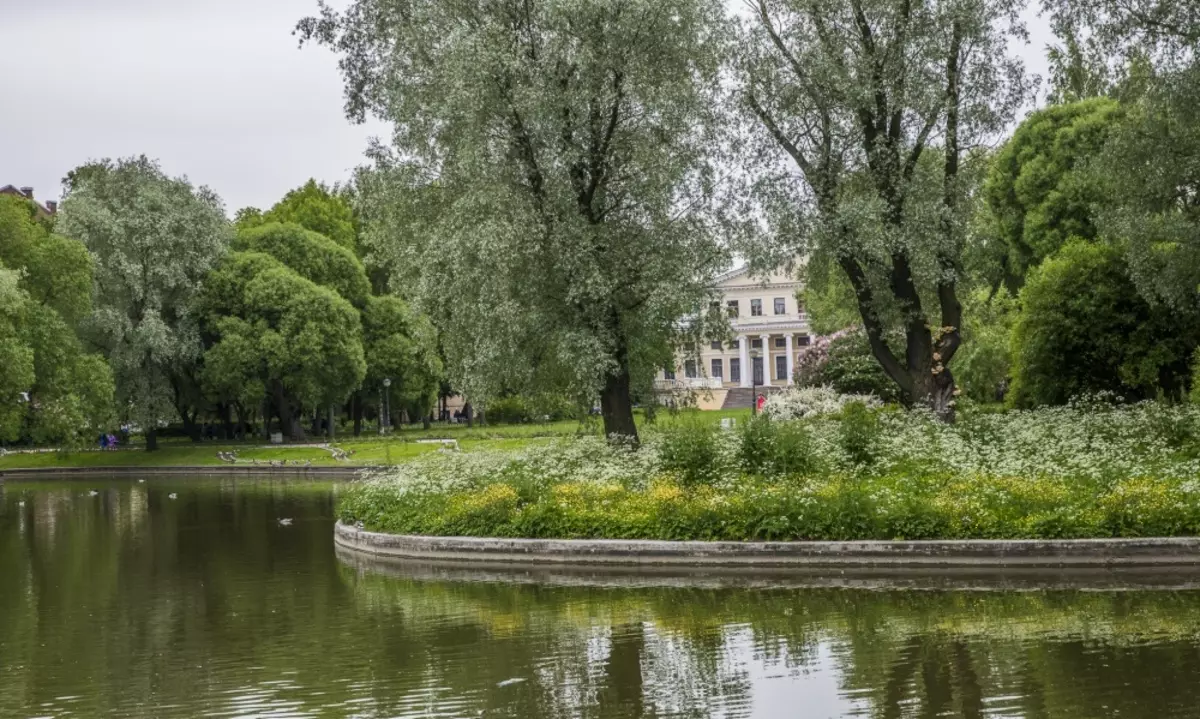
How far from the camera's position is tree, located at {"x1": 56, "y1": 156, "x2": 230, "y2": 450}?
179 ft

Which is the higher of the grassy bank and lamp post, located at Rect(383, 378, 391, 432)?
lamp post, located at Rect(383, 378, 391, 432)

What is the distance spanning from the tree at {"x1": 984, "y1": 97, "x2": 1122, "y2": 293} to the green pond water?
36510 mm

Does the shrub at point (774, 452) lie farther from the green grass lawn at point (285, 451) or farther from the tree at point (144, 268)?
the tree at point (144, 268)

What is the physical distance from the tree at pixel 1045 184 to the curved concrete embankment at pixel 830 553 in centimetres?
3400

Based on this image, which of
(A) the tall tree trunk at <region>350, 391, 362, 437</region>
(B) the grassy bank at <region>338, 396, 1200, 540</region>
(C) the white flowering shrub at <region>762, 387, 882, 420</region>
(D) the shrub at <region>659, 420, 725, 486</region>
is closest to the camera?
(B) the grassy bank at <region>338, 396, 1200, 540</region>

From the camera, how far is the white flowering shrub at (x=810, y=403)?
1591 inches

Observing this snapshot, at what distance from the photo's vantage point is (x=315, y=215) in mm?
72062

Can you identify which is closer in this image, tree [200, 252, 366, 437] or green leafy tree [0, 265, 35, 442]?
green leafy tree [0, 265, 35, 442]

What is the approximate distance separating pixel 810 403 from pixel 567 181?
19.2 m

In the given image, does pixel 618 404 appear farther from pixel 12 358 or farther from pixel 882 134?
pixel 12 358

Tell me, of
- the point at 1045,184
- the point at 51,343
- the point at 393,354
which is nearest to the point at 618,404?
the point at 1045,184

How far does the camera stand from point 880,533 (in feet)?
54.9

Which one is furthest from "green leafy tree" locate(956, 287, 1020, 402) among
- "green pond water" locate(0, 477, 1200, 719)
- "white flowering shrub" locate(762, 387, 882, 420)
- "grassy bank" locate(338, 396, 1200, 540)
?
"green pond water" locate(0, 477, 1200, 719)

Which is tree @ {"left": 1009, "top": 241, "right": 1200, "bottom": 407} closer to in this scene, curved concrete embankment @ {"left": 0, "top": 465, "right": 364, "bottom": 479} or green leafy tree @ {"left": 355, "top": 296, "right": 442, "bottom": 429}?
curved concrete embankment @ {"left": 0, "top": 465, "right": 364, "bottom": 479}
